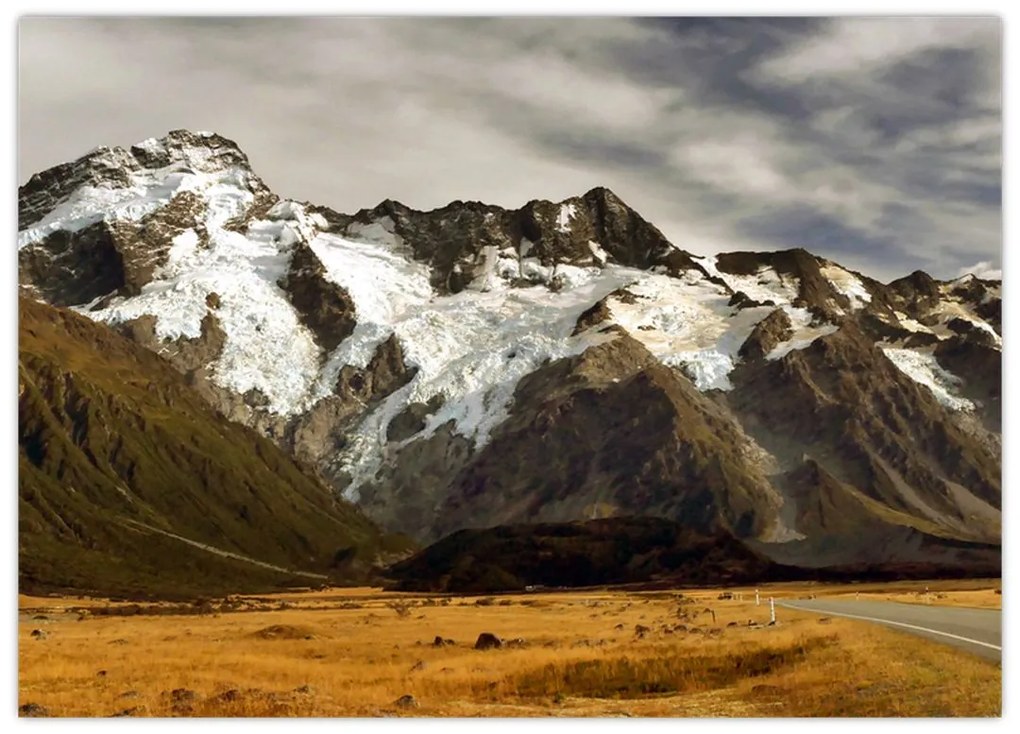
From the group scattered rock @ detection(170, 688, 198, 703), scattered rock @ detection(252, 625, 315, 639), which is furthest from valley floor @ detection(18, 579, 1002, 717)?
scattered rock @ detection(252, 625, 315, 639)

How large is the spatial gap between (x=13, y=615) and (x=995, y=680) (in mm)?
30683

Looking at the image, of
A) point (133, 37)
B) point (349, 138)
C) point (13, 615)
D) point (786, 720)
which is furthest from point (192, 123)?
point (786, 720)

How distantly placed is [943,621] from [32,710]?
32315 millimetres

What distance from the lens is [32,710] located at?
42.2 meters

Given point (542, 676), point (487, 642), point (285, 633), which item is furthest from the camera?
point (285, 633)

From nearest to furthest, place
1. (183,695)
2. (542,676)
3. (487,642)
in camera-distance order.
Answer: (183,695)
(542,676)
(487,642)

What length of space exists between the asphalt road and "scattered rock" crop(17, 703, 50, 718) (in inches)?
1102

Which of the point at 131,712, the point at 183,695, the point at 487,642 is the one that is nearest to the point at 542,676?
the point at 487,642

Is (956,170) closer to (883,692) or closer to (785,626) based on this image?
(785,626)

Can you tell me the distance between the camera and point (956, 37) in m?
48.0

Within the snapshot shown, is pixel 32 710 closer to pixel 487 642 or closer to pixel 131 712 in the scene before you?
pixel 131 712

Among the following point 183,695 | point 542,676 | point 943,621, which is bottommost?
point 183,695

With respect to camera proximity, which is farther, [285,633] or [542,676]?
[285,633]

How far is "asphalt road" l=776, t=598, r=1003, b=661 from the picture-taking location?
1679 inches
